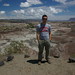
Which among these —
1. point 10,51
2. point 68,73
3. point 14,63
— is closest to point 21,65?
point 14,63

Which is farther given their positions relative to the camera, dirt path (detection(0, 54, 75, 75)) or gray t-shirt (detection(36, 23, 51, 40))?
gray t-shirt (detection(36, 23, 51, 40))

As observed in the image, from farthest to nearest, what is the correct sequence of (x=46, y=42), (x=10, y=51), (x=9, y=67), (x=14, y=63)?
(x=10, y=51) → (x=14, y=63) → (x=9, y=67) → (x=46, y=42)

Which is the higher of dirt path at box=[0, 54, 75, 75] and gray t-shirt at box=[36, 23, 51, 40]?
gray t-shirt at box=[36, 23, 51, 40]

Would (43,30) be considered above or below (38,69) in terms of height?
above

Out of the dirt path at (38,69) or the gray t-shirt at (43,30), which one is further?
the gray t-shirt at (43,30)

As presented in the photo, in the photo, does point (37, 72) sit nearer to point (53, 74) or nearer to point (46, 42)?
point (53, 74)

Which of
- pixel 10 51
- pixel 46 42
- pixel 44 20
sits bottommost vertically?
pixel 10 51

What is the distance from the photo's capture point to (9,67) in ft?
21.5

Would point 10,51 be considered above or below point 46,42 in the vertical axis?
below

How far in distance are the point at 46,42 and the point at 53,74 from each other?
1360 millimetres

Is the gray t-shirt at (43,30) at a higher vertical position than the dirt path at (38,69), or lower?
higher

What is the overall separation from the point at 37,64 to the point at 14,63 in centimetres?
125

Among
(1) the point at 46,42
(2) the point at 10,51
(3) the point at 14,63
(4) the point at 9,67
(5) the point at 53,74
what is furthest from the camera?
(2) the point at 10,51

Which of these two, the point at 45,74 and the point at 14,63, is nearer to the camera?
the point at 45,74
